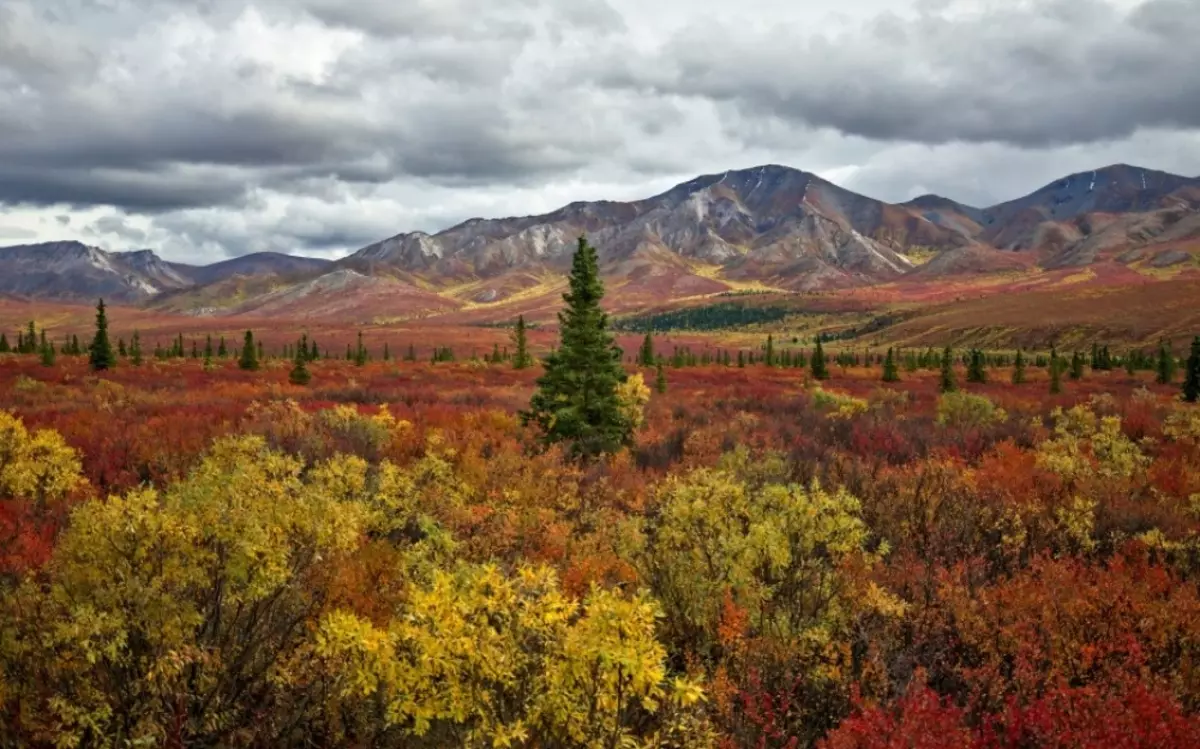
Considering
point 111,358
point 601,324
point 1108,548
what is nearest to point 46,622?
point 1108,548

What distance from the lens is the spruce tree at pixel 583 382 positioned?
24844 mm

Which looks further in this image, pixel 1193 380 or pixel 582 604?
pixel 1193 380

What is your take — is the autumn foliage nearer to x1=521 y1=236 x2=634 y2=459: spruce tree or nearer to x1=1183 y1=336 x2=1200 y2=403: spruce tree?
x1=521 y1=236 x2=634 y2=459: spruce tree

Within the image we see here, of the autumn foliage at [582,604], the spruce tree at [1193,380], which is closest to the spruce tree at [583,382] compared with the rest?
the autumn foliage at [582,604]

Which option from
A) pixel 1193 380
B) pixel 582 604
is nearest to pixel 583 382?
pixel 582 604

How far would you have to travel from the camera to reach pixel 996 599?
10.7 m

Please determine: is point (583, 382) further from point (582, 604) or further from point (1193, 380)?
point (1193, 380)

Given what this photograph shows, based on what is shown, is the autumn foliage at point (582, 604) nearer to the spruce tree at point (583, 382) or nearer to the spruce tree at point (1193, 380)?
the spruce tree at point (583, 382)

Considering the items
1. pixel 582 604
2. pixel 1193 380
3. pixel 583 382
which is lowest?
pixel 1193 380

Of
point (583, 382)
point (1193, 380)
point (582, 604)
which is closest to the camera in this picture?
point (582, 604)

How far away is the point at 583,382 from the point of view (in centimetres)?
2580

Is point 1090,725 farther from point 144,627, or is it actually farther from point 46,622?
point 46,622

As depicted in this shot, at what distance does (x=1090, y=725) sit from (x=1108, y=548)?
821 cm

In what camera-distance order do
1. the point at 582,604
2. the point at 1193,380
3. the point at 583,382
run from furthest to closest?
the point at 1193,380 < the point at 583,382 < the point at 582,604
